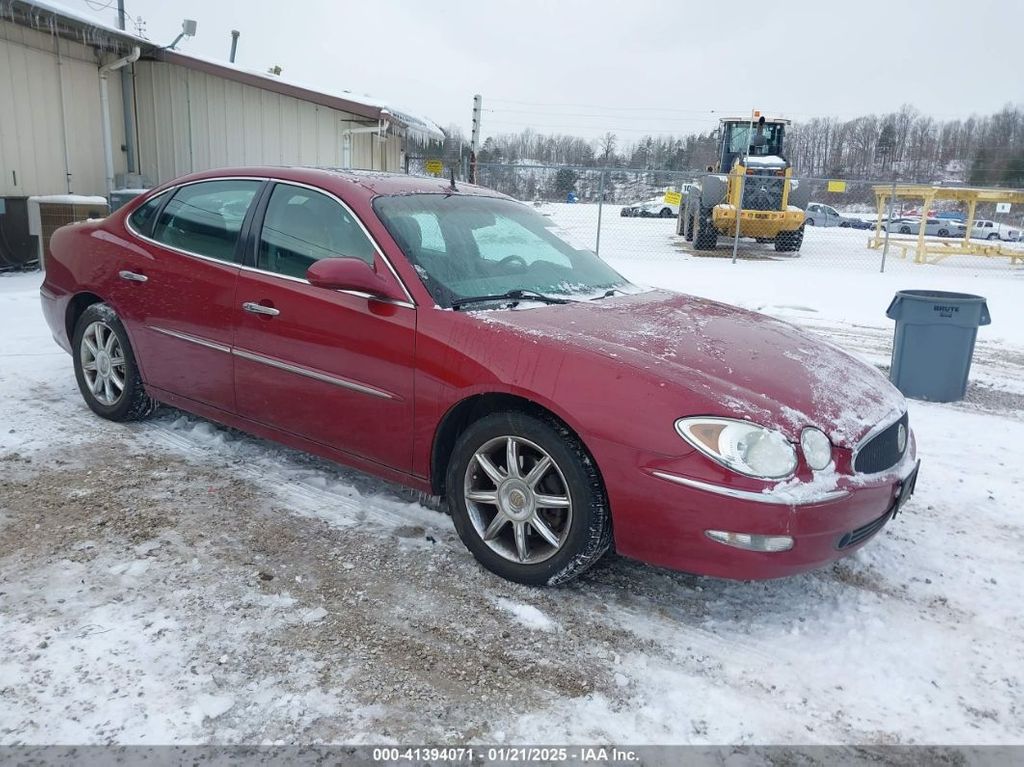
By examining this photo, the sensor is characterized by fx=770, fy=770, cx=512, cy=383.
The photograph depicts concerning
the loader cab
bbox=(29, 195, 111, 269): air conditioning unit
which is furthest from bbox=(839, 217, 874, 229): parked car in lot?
bbox=(29, 195, 111, 269): air conditioning unit

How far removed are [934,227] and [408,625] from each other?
41.7 meters

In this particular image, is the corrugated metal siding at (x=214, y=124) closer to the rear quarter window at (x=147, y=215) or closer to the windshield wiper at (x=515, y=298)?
A: the rear quarter window at (x=147, y=215)

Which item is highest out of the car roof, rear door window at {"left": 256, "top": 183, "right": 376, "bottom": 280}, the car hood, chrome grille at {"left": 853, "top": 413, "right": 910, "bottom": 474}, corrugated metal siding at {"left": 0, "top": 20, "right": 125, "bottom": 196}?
corrugated metal siding at {"left": 0, "top": 20, "right": 125, "bottom": 196}

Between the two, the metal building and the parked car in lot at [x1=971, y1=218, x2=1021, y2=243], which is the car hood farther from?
the parked car in lot at [x1=971, y1=218, x2=1021, y2=243]

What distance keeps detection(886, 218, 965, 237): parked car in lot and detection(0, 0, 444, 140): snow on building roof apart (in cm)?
2764

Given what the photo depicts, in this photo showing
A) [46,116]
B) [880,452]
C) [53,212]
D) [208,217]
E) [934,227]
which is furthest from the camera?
[934,227]

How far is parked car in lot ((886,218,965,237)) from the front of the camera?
119 feet

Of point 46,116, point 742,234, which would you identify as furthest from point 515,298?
point 742,234

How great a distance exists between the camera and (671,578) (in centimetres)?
318

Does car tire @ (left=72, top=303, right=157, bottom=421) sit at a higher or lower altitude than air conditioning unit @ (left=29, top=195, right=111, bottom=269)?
lower

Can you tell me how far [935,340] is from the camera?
19.0 ft

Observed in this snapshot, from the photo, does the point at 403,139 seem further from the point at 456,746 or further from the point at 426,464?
the point at 456,746

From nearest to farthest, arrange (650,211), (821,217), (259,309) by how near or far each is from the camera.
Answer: (259,309) → (821,217) → (650,211)

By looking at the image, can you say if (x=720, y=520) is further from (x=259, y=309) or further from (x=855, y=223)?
(x=855, y=223)
